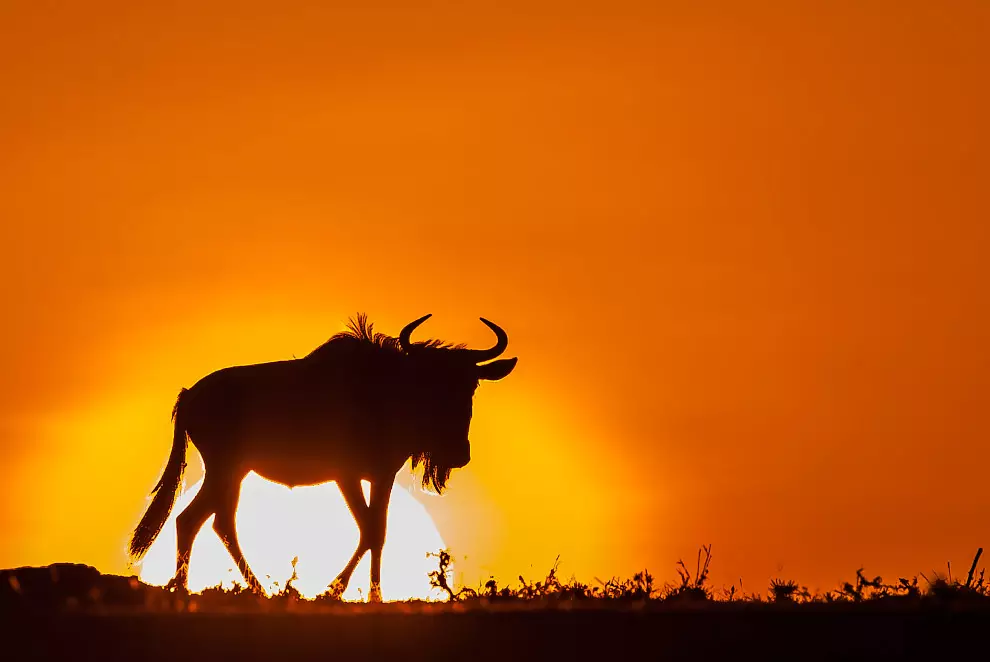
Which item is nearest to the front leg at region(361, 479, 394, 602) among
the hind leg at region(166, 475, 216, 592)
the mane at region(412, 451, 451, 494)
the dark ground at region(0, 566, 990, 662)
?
the mane at region(412, 451, 451, 494)

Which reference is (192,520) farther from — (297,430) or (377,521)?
(377,521)

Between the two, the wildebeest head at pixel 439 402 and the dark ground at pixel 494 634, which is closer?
the dark ground at pixel 494 634

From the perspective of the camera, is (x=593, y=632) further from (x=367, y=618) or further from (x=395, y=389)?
(x=395, y=389)

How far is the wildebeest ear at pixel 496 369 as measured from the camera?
16.8m

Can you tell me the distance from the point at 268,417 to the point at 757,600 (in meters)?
6.30

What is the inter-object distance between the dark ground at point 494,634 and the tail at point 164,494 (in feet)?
22.2

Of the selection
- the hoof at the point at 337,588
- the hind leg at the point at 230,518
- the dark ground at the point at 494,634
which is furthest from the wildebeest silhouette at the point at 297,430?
the dark ground at the point at 494,634

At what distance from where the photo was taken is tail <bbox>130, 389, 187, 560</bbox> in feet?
50.5

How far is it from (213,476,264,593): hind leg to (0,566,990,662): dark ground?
615 centimetres

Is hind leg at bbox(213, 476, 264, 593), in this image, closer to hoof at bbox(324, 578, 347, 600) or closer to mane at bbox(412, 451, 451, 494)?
hoof at bbox(324, 578, 347, 600)

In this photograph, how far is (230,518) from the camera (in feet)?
49.3

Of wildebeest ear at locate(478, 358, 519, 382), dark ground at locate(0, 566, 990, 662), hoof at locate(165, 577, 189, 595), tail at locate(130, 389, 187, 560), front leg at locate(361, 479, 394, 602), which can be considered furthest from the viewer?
wildebeest ear at locate(478, 358, 519, 382)

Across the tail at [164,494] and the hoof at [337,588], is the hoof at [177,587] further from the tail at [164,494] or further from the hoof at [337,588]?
the tail at [164,494]

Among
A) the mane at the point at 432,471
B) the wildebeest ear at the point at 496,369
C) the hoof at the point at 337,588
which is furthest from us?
the wildebeest ear at the point at 496,369
